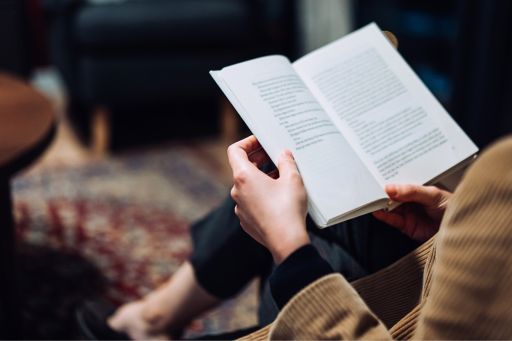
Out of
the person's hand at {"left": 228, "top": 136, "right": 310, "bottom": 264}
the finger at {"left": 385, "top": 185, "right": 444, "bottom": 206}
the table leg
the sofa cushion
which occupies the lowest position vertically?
the table leg

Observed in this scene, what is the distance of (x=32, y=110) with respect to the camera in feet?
4.68

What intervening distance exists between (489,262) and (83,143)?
2106 mm

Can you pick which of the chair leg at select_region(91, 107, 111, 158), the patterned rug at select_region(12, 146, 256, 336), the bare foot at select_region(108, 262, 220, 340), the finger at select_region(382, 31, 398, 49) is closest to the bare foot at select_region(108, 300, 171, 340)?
the bare foot at select_region(108, 262, 220, 340)

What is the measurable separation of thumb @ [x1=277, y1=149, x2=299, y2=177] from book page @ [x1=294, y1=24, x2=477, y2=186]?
0.13 metres

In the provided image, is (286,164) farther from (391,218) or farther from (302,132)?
(391,218)

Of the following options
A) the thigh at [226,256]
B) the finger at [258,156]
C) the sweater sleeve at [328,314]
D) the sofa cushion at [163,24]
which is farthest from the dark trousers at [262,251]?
the sofa cushion at [163,24]

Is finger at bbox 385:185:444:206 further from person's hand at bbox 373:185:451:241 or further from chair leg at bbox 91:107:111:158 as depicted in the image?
chair leg at bbox 91:107:111:158

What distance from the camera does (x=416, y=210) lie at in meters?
0.74

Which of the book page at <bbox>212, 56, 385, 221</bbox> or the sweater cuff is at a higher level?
the book page at <bbox>212, 56, 385, 221</bbox>

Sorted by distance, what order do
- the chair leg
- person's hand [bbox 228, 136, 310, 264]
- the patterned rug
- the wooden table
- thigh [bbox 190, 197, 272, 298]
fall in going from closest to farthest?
person's hand [bbox 228, 136, 310, 264]
thigh [bbox 190, 197, 272, 298]
the wooden table
the patterned rug
the chair leg

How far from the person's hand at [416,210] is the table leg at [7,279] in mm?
749

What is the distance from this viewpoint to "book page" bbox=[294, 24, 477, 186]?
28.0 inches

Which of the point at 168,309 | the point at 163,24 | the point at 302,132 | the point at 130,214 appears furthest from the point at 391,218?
the point at 163,24

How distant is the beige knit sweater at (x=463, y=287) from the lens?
0.42 m
